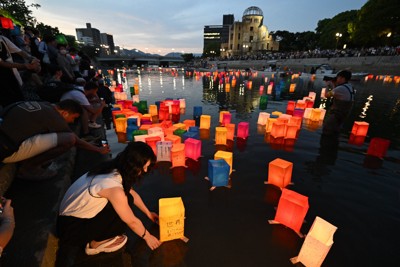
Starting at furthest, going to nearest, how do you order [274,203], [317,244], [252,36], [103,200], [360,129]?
1. [252,36]
2. [360,129]
3. [274,203]
4. [317,244]
5. [103,200]

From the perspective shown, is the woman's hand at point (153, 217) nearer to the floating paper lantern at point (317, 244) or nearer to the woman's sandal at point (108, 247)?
the woman's sandal at point (108, 247)

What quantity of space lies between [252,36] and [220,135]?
365ft

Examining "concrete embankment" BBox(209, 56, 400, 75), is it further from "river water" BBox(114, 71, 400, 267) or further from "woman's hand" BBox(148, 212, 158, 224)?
"woman's hand" BBox(148, 212, 158, 224)

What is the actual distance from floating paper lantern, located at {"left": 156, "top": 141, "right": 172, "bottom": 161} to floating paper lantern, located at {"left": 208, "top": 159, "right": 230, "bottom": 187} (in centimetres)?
131

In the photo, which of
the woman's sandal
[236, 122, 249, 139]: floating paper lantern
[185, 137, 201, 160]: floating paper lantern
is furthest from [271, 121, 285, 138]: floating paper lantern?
the woman's sandal

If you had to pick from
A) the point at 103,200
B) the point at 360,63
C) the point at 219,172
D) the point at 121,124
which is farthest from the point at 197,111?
the point at 360,63

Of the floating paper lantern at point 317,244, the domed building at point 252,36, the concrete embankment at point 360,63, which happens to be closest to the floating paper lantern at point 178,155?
the floating paper lantern at point 317,244

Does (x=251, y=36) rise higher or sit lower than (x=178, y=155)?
higher

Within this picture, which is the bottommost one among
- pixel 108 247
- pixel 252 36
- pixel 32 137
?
pixel 108 247

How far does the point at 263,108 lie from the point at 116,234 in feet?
32.7

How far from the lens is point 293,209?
3.05 metres

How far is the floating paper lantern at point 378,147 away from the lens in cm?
544

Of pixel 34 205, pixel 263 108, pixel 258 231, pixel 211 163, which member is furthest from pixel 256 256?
pixel 263 108

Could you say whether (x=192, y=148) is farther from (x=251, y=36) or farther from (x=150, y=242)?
(x=251, y=36)
